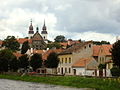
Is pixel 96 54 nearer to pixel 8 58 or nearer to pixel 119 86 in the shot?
pixel 8 58

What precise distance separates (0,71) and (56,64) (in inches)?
920

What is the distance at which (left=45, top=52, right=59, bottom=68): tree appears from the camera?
10056 cm

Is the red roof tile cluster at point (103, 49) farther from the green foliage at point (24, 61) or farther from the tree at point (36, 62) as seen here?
the green foliage at point (24, 61)

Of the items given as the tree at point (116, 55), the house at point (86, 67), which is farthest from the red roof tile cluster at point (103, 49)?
the tree at point (116, 55)

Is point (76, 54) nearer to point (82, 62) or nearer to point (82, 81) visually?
point (82, 62)

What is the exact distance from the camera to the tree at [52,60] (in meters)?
101

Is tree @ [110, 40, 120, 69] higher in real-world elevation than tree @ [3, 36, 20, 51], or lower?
lower

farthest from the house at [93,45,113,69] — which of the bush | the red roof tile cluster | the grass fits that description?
the grass

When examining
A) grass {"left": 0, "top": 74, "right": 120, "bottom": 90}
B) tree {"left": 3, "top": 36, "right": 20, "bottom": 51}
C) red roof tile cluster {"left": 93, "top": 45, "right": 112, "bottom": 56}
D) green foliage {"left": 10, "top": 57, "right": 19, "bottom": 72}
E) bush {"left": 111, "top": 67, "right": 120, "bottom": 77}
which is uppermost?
tree {"left": 3, "top": 36, "right": 20, "bottom": 51}

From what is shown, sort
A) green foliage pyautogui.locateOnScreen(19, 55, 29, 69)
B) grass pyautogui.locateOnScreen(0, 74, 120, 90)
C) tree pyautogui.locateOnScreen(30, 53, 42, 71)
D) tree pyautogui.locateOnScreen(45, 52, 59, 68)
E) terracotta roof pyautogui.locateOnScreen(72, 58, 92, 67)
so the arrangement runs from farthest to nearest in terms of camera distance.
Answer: green foliage pyautogui.locateOnScreen(19, 55, 29, 69) < tree pyautogui.locateOnScreen(30, 53, 42, 71) < tree pyautogui.locateOnScreen(45, 52, 59, 68) < terracotta roof pyautogui.locateOnScreen(72, 58, 92, 67) < grass pyautogui.locateOnScreen(0, 74, 120, 90)

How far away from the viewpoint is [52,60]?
333 ft

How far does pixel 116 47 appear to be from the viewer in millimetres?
76250

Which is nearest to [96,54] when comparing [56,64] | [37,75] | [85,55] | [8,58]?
[85,55]

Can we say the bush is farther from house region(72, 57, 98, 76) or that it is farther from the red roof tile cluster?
the red roof tile cluster
